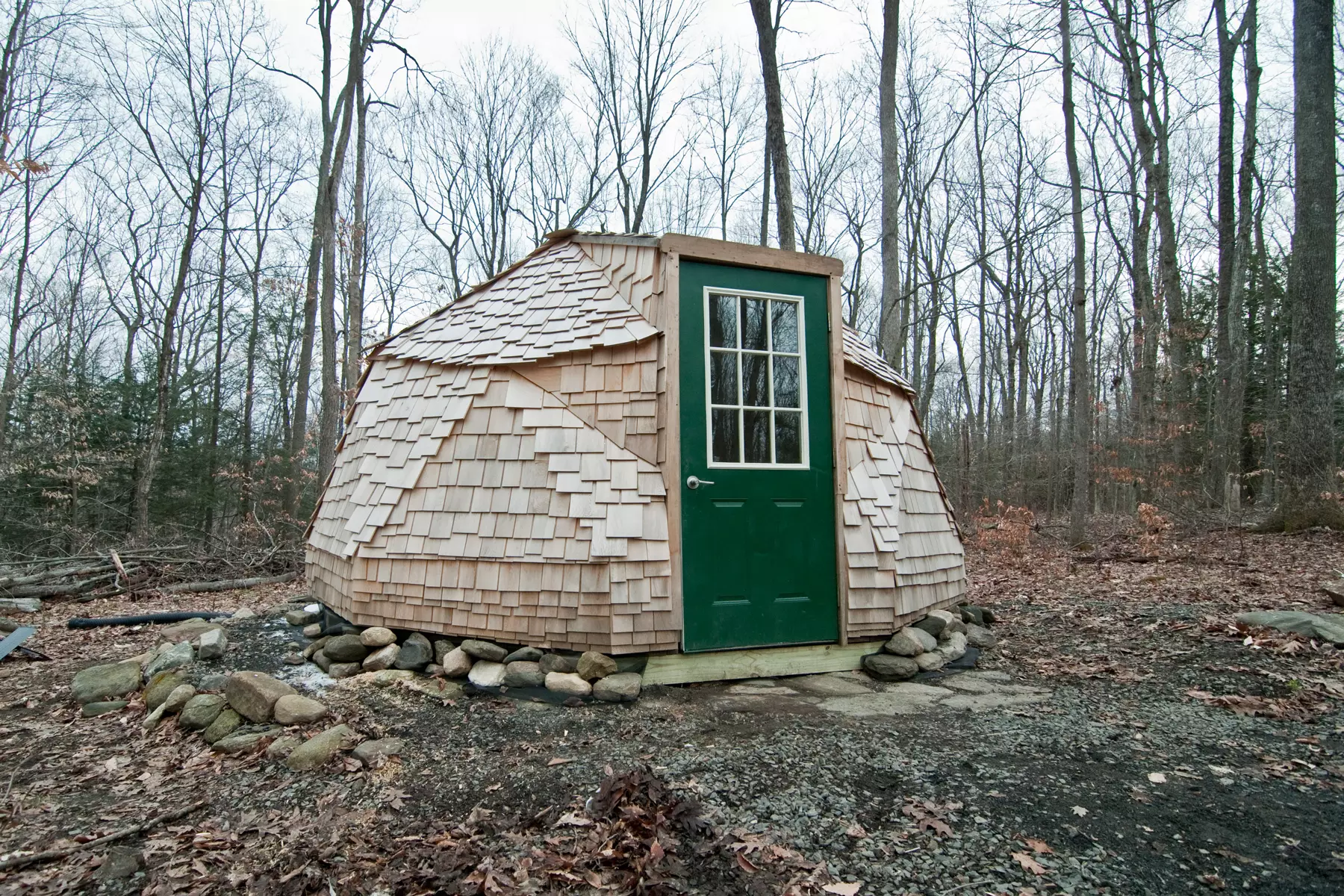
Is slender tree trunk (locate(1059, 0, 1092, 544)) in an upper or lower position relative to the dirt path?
upper

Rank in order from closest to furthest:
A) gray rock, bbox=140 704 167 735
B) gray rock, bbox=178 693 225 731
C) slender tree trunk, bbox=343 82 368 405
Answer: gray rock, bbox=178 693 225 731 → gray rock, bbox=140 704 167 735 → slender tree trunk, bbox=343 82 368 405

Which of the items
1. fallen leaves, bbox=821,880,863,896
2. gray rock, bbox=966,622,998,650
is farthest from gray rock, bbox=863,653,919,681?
fallen leaves, bbox=821,880,863,896

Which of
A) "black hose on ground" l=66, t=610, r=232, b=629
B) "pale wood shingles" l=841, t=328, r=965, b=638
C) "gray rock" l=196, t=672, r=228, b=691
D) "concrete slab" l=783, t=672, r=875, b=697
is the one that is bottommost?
"black hose on ground" l=66, t=610, r=232, b=629

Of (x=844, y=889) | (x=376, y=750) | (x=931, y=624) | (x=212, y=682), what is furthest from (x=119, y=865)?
(x=931, y=624)

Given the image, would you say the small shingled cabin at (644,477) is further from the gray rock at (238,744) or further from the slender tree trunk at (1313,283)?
the slender tree trunk at (1313,283)

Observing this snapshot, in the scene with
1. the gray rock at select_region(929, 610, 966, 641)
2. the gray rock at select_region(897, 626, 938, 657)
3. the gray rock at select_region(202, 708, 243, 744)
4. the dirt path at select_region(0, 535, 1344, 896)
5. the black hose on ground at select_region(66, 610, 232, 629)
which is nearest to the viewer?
the dirt path at select_region(0, 535, 1344, 896)

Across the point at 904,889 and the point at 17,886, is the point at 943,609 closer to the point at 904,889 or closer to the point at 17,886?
the point at 904,889

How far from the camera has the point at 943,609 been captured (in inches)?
207

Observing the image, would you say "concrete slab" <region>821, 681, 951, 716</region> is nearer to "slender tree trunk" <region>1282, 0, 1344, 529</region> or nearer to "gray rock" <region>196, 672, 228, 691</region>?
"gray rock" <region>196, 672, 228, 691</region>

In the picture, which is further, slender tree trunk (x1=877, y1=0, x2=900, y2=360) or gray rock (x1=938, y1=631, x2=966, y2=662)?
slender tree trunk (x1=877, y1=0, x2=900, y2=360)

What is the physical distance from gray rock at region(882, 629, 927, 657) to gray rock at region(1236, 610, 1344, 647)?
2.55 metres

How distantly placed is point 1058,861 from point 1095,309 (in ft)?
71.0

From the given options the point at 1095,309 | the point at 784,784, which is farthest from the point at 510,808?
the point at 1095,309

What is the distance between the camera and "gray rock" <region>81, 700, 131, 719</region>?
3.90 m
